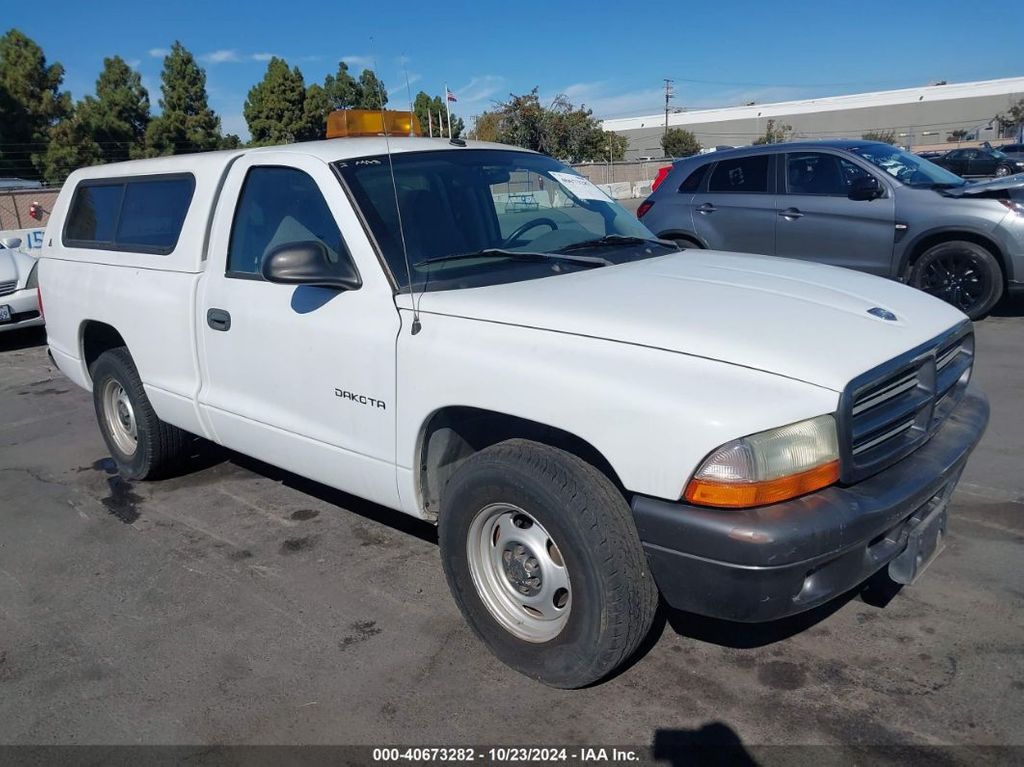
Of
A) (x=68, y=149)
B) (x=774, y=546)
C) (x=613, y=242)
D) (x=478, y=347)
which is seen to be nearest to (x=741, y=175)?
(x=613, y=242)

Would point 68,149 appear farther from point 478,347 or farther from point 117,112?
point 478,347

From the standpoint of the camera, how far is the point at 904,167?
8.35 metres

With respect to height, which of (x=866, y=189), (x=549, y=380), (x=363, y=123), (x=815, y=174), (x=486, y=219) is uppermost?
(x=363, y=123)

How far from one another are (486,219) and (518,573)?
5.41 ft

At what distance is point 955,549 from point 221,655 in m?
3.22

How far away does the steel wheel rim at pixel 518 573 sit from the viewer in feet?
9.70

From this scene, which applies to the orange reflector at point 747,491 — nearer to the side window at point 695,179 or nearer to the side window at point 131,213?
the side window at point 131,213

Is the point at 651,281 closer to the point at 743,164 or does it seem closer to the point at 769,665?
the point at 769,665

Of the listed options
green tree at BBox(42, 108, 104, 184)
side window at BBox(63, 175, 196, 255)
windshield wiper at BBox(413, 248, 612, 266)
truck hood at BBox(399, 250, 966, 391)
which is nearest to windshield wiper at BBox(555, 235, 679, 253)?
windshield wiper at BBox(413, 248, 612, 266)

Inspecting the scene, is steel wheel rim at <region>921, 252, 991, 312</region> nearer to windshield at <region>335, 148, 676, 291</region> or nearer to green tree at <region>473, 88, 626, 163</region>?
windshield at <region>335, 148, 676, 291</region>

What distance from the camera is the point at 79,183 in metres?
5.48

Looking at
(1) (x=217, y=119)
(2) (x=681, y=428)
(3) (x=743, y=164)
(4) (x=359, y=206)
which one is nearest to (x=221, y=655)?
(4) (x=359, y=206)

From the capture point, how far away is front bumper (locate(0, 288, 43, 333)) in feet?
32.1

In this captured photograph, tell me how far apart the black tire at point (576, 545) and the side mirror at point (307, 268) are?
95cm
